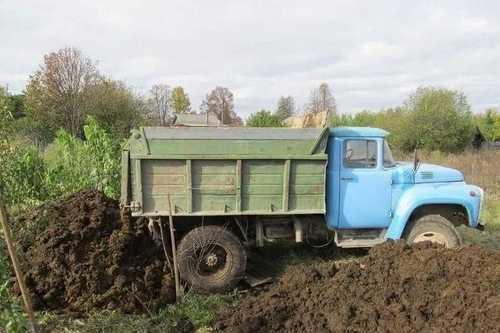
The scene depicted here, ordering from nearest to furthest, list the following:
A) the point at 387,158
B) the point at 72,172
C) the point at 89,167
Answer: the point at 387,158
the point at 89,167
the point at 72,172

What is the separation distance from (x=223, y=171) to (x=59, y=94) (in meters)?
23.4

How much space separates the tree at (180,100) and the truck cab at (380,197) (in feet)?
114

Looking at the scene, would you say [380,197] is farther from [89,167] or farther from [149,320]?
[89,167]

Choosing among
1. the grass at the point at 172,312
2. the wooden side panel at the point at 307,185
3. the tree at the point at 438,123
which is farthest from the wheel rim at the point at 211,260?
the tree at the point at 438,123

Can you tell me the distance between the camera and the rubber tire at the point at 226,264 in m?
6.33

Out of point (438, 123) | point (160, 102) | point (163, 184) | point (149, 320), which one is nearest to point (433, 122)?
point (438, 123)

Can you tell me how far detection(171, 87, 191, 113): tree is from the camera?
41641 millimetres

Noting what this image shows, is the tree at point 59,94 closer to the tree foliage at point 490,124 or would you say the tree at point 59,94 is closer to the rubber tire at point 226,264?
the rubber tire at point 226,264

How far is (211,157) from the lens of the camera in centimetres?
623

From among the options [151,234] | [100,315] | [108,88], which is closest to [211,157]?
[151,234]

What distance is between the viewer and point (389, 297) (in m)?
4.65

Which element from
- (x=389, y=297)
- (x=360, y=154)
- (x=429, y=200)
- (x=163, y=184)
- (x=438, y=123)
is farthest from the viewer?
(x=438, y=123)

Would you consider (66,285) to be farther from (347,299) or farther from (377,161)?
(377,161)

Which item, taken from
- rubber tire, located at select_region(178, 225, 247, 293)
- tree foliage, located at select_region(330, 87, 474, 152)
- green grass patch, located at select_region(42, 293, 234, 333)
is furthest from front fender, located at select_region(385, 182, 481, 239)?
tree foliage, located at select_region(330, 87, 474, 152)
